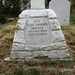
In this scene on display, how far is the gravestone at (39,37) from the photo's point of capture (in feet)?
12.0

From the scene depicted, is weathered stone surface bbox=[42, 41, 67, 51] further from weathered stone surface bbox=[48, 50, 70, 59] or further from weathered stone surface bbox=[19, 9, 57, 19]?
weathered stone surface bbox=[19, 9, 57, 19]

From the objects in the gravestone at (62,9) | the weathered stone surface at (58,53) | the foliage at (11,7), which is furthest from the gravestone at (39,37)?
the foliage at (11,7)

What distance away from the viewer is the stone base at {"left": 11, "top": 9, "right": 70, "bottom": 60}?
365 centimetres

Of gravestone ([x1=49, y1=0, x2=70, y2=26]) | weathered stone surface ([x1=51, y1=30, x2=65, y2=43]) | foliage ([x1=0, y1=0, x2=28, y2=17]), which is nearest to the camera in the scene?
weathered stone surface ([x1=51, y1=30, x2=65, y2=43])

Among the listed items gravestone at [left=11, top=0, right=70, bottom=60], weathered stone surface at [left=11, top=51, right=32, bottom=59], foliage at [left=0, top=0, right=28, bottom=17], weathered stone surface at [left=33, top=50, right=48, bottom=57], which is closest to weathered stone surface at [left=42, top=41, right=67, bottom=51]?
gravestone at [left=11, top=0, right=70, bottom=60]

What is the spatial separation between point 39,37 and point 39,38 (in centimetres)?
2

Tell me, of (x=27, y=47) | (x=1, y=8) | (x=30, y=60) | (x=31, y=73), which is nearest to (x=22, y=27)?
(x=27, y=47)

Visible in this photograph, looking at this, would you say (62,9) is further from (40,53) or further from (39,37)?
(40,53)

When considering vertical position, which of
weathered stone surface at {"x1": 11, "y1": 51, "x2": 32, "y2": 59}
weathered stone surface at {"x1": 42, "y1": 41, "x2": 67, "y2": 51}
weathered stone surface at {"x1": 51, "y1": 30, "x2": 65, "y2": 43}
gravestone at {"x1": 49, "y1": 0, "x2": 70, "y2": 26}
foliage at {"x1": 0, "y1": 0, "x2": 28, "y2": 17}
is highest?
weathered stone surface at {"x1": 51, "y1": 30, "x2": 65, "y2": 43}

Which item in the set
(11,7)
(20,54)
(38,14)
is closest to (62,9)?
(38,14)

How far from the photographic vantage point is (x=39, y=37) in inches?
147

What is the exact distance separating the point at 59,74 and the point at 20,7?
39.3 ft

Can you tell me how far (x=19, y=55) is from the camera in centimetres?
372

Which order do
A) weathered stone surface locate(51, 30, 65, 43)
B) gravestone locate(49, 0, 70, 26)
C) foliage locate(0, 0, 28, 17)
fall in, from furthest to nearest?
foliage locate(0, 0, 28, 17) → gravestone locate(49, 0, 70, 26) → weathered stone surface locate(51, 30, 65, 43)
